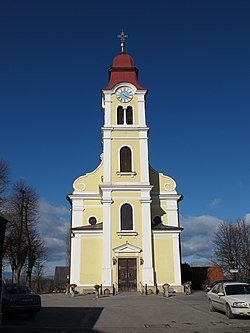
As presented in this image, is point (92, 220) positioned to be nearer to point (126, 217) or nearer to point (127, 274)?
point (126, 217)

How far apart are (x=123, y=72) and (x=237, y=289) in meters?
29.5

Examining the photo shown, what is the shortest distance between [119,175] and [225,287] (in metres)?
21.1

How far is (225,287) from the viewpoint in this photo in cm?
1711

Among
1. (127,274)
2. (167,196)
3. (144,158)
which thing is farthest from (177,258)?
(144,158)

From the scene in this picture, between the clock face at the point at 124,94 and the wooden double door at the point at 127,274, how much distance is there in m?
16.0

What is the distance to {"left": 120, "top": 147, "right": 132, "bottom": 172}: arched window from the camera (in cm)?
3772

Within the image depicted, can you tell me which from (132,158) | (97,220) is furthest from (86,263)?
(132,158)

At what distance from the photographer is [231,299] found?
15.9 metres

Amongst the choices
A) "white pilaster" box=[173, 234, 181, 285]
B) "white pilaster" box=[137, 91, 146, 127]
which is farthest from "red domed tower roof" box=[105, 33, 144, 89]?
"white pilaster" box=[173, 234, 181, 285]

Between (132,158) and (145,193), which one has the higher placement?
(132,158)

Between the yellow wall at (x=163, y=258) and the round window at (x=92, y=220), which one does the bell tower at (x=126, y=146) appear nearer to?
the yellow wall at (x=163, y=258)

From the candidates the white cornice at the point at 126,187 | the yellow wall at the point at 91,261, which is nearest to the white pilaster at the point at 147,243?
the white cornice at the point at 126,187

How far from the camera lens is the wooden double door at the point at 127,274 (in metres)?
34.3

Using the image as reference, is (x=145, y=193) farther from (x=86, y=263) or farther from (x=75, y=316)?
(x=75, y=316)
